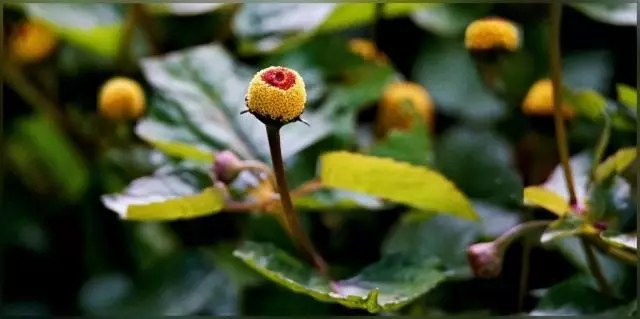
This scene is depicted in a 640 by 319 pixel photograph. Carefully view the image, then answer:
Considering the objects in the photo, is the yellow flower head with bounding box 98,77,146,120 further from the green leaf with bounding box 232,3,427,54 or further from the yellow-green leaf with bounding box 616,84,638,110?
the yellow-green leaf with bounding box 616,84,638,110

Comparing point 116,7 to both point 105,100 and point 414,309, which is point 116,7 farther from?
Result: point 414,309

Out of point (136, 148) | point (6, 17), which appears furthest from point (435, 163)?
point (6, 17)

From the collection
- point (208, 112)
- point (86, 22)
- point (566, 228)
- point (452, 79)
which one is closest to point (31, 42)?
point (86, 22)

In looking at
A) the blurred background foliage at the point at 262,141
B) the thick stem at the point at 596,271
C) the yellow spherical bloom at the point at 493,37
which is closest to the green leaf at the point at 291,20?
the blurred background foliage at the point at 262,141

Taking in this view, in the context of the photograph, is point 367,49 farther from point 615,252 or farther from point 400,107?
point 615,252

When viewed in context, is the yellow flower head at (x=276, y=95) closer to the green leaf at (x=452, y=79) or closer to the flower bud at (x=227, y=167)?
the flower bud at (x=227, y=167)

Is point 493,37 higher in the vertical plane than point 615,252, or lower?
higher

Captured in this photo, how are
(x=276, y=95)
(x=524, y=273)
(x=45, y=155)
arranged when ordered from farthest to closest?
1. (x=45, y=155)
2. (x=524, y=273)
3. (x=276, y=95)
